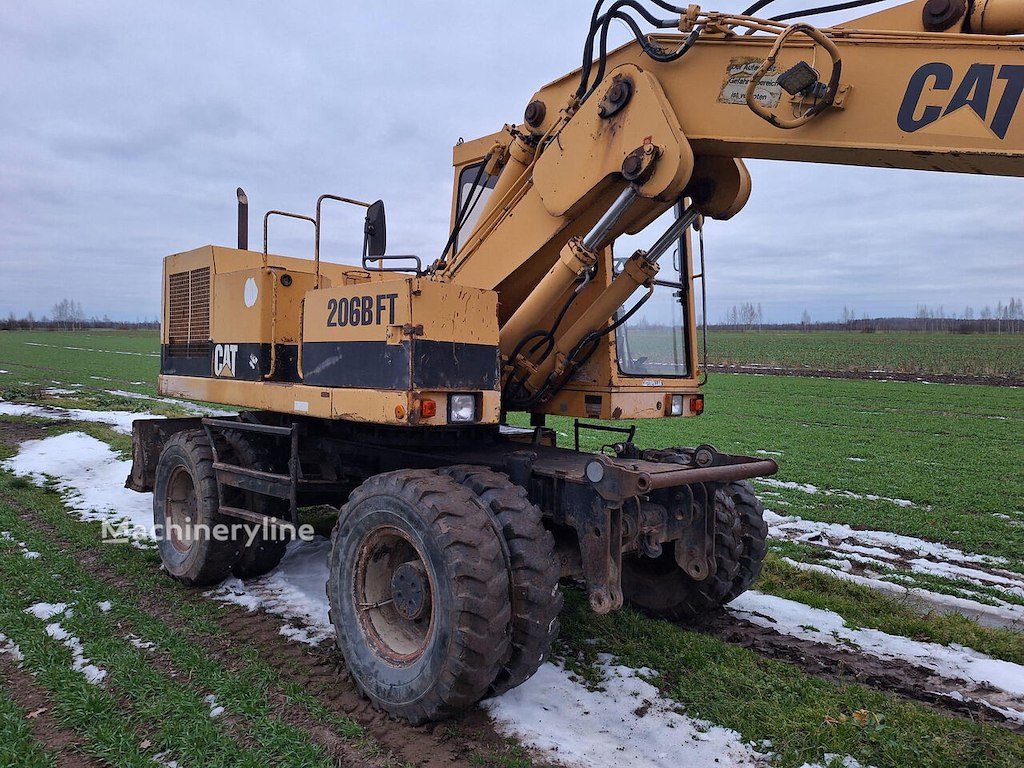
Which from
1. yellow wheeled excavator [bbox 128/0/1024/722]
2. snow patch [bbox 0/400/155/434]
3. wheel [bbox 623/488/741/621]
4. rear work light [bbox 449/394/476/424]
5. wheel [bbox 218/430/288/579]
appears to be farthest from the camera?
snow patch [bbox 0/400/155/434]

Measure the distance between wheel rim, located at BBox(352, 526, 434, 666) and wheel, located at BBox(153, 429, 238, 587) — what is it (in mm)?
2075

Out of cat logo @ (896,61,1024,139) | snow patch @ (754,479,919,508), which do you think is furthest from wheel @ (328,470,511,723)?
snow patch @ (754,479,919,508)

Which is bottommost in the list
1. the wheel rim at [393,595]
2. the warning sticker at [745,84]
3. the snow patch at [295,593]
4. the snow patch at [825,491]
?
the snow patch at [295,593]

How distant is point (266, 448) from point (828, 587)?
4.98m

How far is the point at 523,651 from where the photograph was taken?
3867 millimetres

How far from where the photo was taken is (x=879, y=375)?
32156mm

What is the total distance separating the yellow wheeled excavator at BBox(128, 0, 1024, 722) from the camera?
131 inches

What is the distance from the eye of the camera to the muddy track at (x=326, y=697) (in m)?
3.69

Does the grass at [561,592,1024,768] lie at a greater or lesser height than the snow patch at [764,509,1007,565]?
lesser

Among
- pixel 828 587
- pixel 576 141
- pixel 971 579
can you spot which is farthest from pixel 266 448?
pixel 971 579

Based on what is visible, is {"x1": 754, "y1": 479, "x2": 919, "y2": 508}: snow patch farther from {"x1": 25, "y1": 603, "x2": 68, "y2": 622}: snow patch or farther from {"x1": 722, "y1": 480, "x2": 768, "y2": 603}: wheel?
{"x1": 25, "y1": 603, "x2": 68, "y2": 622}: snow patch

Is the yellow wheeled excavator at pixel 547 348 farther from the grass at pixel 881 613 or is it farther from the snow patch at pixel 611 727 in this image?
the grass at pixel 881 613

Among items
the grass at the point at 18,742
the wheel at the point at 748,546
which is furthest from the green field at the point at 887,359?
the grass at the point at 18,742

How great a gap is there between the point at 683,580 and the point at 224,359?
13.6 feet
